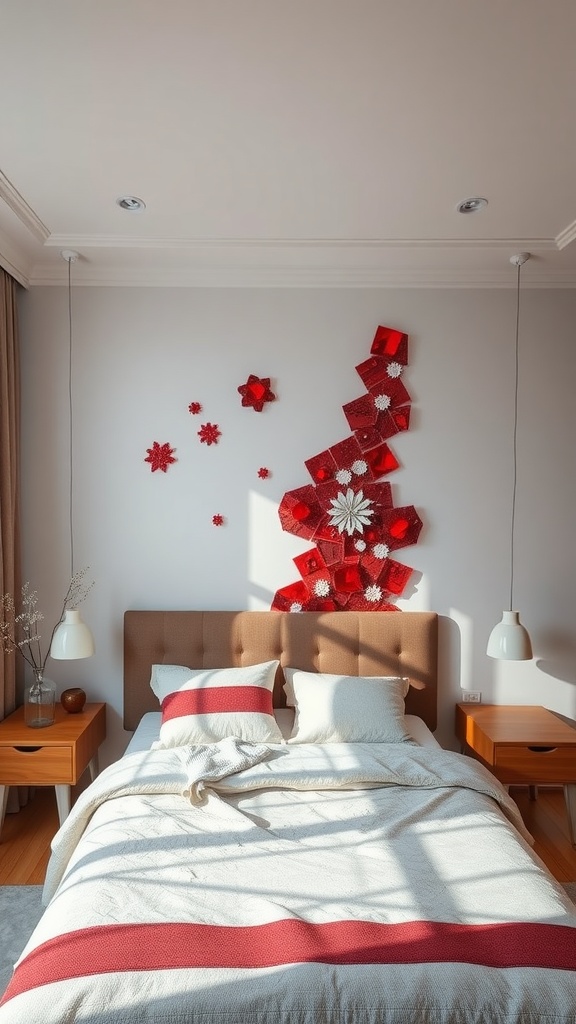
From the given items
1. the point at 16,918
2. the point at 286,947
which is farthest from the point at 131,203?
the point at 16,918

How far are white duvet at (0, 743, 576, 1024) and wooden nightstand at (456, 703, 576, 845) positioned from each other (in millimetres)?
484

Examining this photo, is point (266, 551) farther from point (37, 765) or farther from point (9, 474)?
point (37, 765)

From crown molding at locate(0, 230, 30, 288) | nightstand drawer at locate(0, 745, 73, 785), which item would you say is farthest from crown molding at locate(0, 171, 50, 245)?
nightstand drawer at locate(0, 745, 73, 785)

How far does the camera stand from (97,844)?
219 centimetres

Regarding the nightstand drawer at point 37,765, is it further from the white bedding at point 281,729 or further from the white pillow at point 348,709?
the white pillow at point 348,709

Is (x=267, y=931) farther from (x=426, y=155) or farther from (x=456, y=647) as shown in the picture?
(x=426, y=155)

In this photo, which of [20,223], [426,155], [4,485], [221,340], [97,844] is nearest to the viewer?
[97,844]

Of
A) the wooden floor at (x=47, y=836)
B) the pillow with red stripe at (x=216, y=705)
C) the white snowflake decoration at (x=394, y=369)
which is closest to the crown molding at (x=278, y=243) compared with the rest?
the white snowflake decoration at (x=394, y=369)

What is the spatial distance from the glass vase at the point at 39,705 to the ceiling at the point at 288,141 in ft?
6.20

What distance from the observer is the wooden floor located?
2961 mm

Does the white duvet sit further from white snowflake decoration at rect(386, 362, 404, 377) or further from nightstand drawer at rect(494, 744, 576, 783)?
white snowflake decoration at rect(386, 362, 404, 377)

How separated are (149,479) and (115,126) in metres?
1.67

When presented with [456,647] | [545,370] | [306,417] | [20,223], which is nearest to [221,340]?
[306,417]

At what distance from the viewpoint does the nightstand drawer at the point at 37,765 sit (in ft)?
10.00
